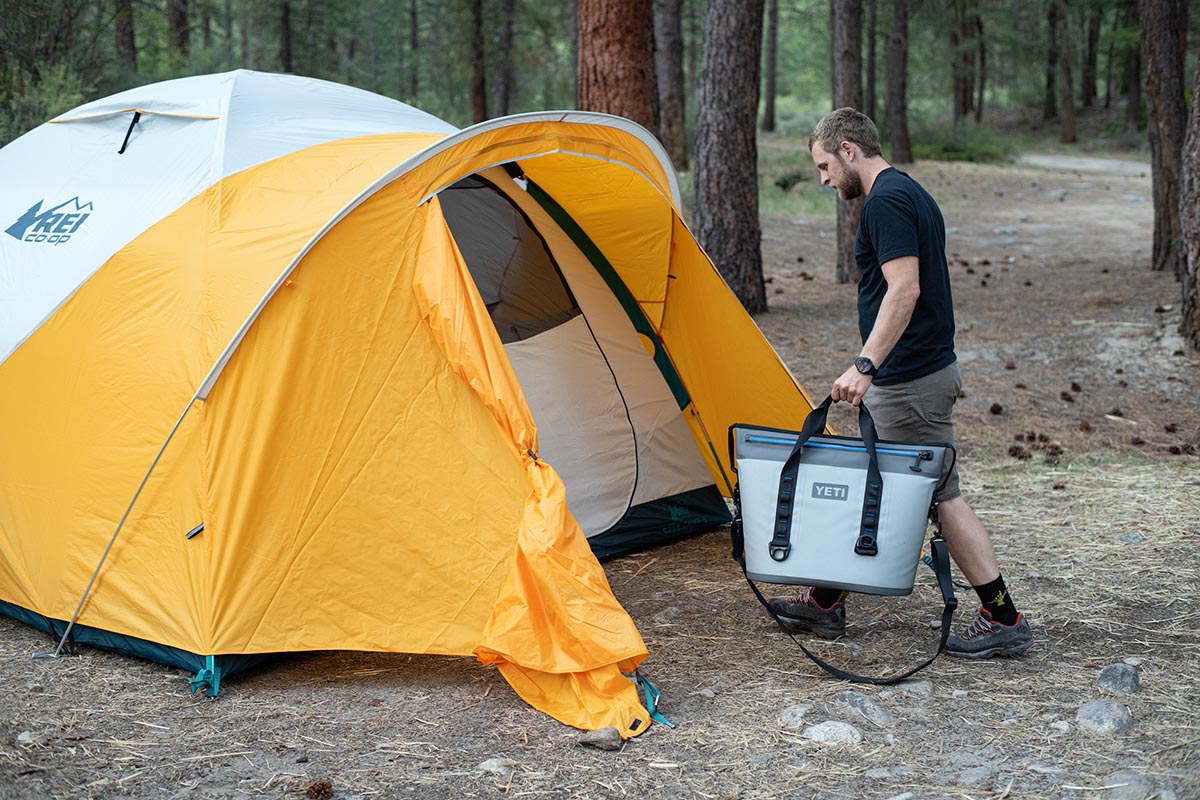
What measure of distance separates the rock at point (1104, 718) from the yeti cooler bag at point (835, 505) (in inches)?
24.4

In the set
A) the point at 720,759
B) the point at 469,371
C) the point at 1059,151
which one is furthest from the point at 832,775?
the point at 1059,151

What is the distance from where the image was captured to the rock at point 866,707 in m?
3.39

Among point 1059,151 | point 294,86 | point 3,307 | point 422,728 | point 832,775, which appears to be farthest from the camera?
point 1059,151

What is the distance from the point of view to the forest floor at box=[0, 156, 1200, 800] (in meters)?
3.06

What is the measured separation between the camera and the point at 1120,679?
3531mm

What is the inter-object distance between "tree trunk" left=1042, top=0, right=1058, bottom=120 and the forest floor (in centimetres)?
2562

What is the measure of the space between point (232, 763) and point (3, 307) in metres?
2.18

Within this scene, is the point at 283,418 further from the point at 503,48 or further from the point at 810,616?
the point at 503,48

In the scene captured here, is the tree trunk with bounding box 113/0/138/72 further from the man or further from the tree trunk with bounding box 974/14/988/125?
the tree trunk with bounding box 974/14/988/125

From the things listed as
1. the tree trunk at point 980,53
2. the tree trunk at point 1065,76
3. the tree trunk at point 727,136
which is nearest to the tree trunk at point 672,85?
the tree trunk at point 727,136

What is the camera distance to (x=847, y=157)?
3.78 metres

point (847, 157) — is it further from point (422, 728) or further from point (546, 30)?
point (546, 30)

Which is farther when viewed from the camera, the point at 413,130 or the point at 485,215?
the point at 485,215

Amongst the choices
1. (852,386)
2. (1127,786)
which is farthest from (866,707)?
(852,386)
